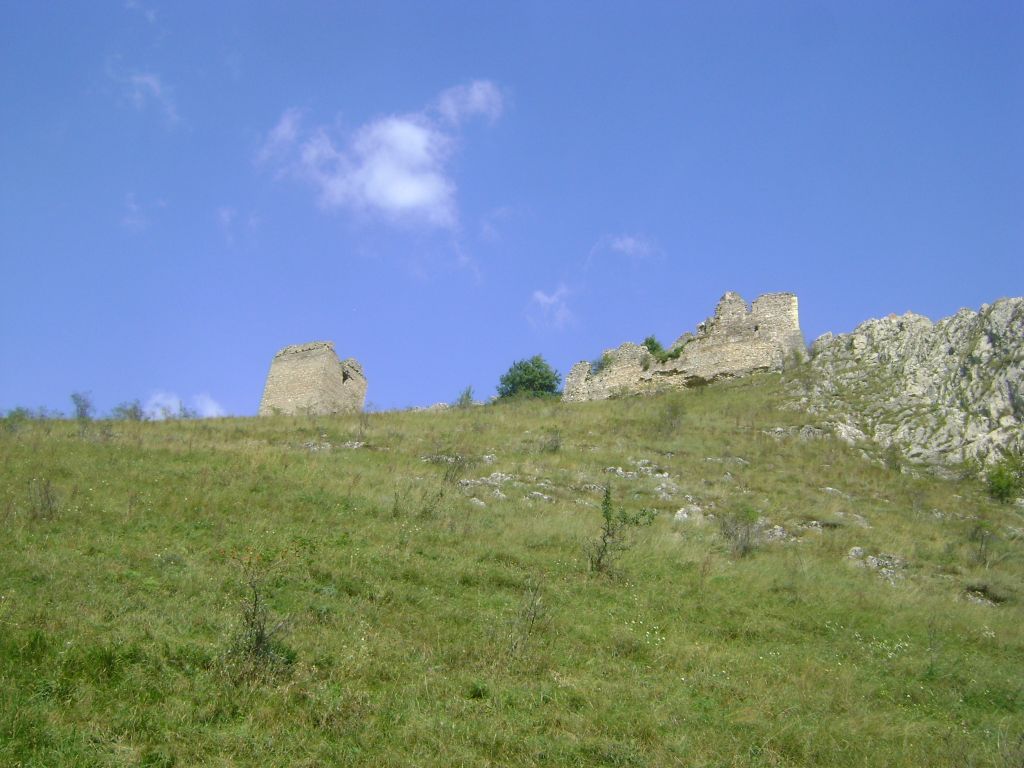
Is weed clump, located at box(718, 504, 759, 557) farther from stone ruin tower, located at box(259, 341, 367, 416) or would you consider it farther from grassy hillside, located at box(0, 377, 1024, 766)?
stone ruin tower, located at box(259, 341, 367, 416)

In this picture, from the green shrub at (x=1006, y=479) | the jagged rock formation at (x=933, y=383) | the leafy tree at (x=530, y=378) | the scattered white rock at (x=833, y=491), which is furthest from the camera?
the leafy tree at (x=530, y=378)

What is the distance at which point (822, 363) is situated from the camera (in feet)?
83.1

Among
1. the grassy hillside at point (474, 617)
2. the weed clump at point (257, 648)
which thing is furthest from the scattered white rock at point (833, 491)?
the weed clump at point (257, 648)

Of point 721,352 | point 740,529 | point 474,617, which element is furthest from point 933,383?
point 474,617

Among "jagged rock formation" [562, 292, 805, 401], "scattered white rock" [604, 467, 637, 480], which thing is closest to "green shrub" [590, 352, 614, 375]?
"jagged rock formation" [562, 292, 805, 401]

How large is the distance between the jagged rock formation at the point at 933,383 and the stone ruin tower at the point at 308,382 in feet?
52.3

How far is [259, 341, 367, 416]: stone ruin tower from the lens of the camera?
1145 inches

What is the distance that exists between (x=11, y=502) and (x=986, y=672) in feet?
37.8

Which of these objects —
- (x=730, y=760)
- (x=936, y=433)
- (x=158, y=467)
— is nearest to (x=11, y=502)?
(x=158, y=467)

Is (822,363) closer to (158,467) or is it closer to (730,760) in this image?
(158,467)

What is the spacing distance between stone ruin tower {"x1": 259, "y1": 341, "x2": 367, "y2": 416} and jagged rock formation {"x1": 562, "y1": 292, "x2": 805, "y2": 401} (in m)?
8.84

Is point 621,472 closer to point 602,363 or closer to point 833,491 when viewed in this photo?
point 833,491

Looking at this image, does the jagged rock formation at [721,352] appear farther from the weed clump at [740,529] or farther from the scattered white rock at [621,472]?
the weed clump at [740,529]

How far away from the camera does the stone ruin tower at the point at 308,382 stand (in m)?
29.1
